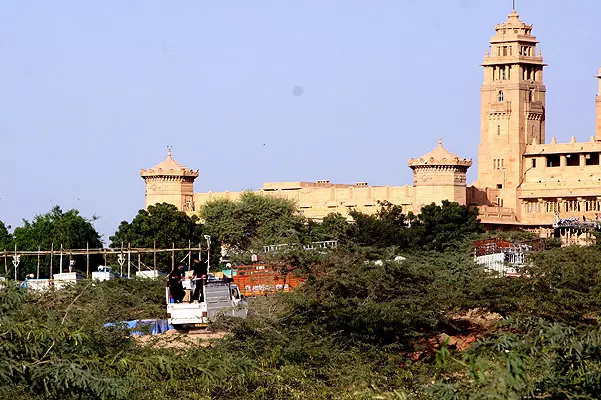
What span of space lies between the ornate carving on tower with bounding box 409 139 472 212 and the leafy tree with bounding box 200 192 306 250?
6.84 m

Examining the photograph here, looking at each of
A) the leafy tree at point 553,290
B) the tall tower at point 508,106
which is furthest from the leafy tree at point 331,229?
the leafy tree at point 553,290

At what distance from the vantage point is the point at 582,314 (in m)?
35.4

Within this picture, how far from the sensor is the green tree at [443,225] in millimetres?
75125

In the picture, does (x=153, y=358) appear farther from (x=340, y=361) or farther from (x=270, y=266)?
(x=270, y=266)

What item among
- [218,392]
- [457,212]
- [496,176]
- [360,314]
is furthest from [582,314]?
[496,176]

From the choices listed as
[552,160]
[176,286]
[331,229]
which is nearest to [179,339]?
[176,286]

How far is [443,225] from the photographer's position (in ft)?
270

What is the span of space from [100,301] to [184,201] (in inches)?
2623

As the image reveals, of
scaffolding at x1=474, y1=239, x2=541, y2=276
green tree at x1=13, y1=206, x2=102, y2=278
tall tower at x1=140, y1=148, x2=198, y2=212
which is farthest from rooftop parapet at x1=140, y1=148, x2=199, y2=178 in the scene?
scaffolding at x1=474, y1=239, x2=541, y2=276

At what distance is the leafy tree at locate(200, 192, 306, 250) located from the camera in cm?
9088

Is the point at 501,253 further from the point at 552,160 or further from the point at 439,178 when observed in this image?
the point at 552,160

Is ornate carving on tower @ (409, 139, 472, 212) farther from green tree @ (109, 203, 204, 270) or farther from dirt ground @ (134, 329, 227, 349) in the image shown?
dirt ground @ (134, 329, 227, 349)

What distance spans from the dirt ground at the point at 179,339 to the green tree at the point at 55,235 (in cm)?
3833

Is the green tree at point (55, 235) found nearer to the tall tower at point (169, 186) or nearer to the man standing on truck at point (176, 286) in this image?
the tall tower at point (169, 186)
